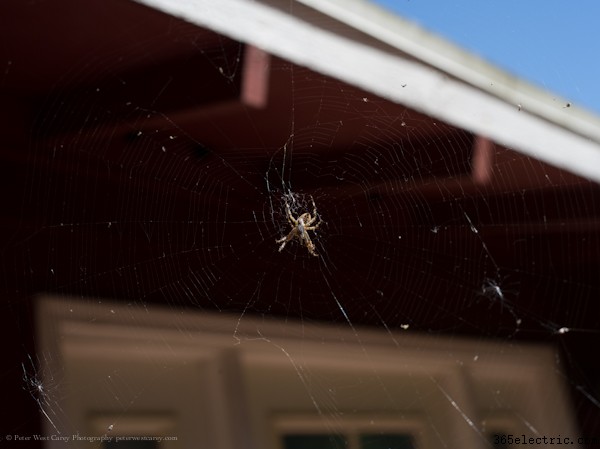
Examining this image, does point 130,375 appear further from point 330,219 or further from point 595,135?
point 595,135

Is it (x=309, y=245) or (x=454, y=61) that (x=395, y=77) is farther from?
(x=309, y=245)

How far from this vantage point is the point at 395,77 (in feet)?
8.00

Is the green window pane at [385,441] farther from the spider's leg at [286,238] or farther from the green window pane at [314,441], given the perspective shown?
the spider's leg at [286,238]

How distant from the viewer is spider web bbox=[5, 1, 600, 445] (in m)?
2.18

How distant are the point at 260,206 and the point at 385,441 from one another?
1113 mm

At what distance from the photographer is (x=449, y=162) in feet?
9.11

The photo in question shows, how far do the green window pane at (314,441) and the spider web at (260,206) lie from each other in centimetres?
11

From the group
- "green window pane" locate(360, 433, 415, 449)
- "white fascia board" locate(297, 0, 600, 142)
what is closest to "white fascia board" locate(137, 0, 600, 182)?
"white fascia board" locate(297, 0, 600, 142)

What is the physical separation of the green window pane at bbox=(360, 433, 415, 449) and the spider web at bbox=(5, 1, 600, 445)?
19 centimetres

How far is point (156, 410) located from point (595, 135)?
2001 mm

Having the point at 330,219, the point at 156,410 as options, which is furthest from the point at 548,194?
the point at 156,410

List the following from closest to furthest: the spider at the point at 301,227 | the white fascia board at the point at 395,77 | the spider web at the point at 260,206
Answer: the white fascia board at the point at 395,77, the spider web at the point at 260,206, the spider at the point at 301,227

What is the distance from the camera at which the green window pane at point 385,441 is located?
9.70ft

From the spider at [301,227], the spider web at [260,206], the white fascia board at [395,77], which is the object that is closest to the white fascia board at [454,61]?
the white fascia board at [395,77]
